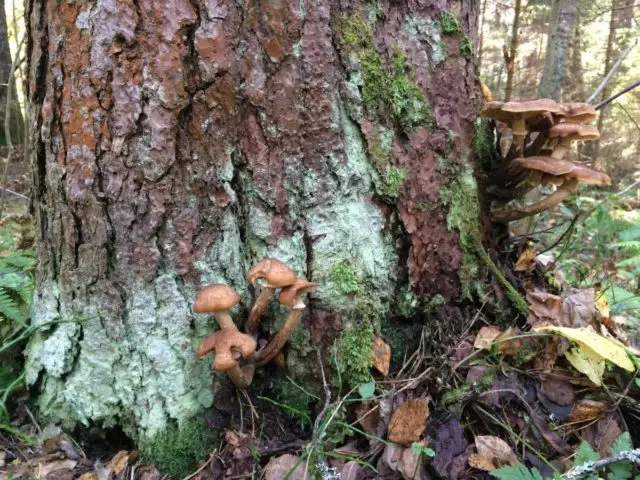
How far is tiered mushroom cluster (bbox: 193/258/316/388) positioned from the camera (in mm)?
1798

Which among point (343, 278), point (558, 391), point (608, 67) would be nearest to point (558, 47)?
point (608, 67)

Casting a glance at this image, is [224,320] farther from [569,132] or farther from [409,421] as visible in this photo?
[569,132]

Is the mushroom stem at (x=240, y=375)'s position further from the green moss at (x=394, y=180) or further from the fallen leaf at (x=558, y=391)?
Answer: the fallen leaf at (x=558, y=391)

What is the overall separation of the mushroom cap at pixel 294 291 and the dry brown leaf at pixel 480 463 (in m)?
0.90

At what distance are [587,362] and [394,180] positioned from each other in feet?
3.97

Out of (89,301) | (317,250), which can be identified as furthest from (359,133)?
(89,301)

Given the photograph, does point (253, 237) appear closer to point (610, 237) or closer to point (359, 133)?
point (359, 133)

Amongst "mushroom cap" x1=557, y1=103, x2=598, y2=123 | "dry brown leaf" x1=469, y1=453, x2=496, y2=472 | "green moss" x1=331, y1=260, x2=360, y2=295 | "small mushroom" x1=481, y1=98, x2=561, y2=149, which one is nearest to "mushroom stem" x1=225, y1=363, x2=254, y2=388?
"green moss" x1=331, y1=260, x2=360, y2=295

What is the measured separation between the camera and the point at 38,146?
2.04m

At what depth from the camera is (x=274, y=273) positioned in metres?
1.80

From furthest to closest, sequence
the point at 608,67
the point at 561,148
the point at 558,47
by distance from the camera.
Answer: the point at 608,67, the point at 558,47, the point at 561,148

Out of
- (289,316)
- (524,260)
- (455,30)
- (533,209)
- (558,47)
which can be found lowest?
(289,316)

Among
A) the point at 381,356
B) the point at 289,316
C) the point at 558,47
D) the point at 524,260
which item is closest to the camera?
the point at 289,316

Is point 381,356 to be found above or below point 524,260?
below
